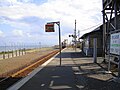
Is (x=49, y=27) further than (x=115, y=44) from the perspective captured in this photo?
Yes

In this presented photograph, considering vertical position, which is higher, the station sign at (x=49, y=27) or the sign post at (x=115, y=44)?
the station sign at (x=49, y=27)

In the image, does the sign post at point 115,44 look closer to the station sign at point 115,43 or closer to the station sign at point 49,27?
the station sign at point 115,43

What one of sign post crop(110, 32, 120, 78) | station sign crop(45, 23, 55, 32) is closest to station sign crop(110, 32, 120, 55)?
sign post crop(110, 32, 120, 78)

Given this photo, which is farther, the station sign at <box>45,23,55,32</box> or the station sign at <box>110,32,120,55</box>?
the station sign at <box>45,23,55,32</box>

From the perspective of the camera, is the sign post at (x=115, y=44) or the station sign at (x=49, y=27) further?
the station sign at (x=49, y=27)

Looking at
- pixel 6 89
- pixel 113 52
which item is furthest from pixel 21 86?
pixel 113 52

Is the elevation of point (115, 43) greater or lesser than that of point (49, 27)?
lesser

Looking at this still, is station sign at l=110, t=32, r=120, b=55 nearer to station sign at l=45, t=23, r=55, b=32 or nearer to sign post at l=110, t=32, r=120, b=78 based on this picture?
sign post at l=110, t=32, r=120, b=78

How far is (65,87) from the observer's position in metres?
11.6

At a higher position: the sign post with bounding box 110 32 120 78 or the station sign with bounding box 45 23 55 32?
the station sign with bounding box 45 23 55 32

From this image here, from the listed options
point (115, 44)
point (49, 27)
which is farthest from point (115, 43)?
point (49, 27)

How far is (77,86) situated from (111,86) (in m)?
1.42

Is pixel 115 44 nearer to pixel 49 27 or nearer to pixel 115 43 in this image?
pixel 115 43

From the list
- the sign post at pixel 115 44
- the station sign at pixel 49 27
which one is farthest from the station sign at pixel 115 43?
the station sign at pixel 49 27
